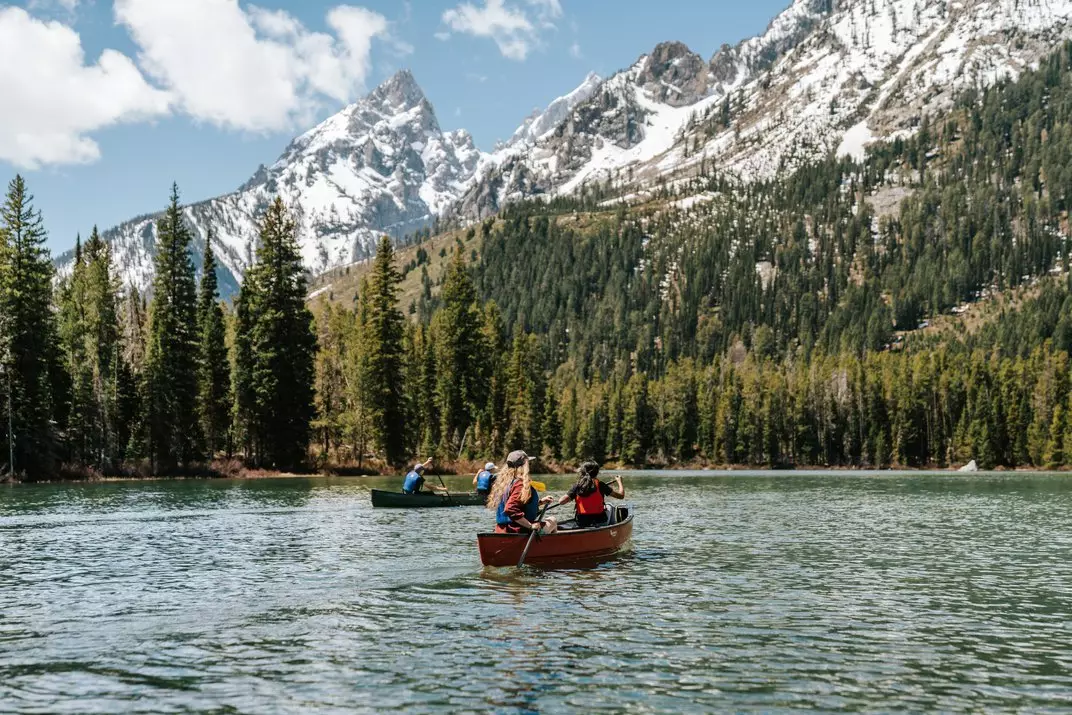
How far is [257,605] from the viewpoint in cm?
2342

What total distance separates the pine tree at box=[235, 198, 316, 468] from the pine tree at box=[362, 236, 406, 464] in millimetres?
7040

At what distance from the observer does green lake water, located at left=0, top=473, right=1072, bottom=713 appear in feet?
51.1

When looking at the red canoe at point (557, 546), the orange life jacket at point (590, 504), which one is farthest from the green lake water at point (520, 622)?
the orange life jacket at point (590, 504)

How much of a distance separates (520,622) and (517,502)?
7.97 metres

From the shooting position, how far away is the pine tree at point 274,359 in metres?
88.4

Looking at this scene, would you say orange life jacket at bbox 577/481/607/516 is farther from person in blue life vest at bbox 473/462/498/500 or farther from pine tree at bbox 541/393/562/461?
pine tree at bbox 541/393/562/461

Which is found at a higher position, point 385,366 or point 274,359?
point 274,359

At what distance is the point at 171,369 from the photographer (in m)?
87.5

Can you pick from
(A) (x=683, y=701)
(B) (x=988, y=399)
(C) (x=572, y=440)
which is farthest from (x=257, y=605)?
(B) (x=988, y=399)

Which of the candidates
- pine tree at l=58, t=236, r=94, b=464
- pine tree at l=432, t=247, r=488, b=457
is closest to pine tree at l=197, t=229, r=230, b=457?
pine tree at l=58, t=236, r=94, b=464

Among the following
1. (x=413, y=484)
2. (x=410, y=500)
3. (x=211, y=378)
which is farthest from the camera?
(x=211, y=378)

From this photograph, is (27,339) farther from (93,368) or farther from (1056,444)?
(1056,444)

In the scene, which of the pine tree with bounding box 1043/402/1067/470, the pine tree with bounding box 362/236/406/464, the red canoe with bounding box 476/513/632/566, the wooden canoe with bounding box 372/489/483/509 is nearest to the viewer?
the red canoe with bounding box 476/513/632/566

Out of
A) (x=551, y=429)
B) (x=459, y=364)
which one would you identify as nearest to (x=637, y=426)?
(x=551, y=429)
